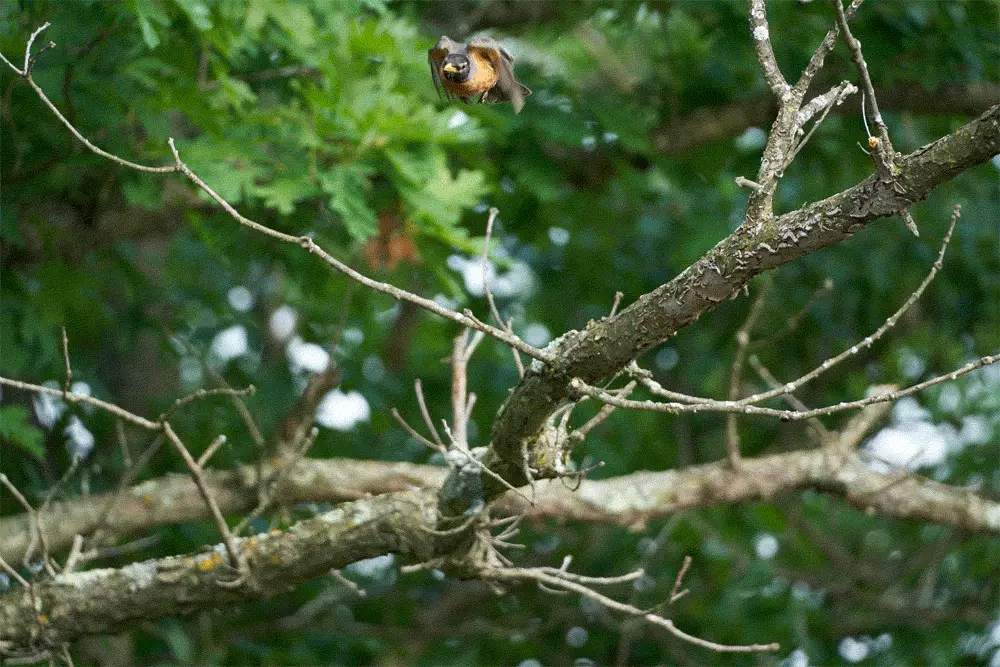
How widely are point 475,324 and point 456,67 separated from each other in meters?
0.49

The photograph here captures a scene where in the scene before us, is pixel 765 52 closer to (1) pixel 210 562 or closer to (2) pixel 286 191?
(2) pixel 286 191

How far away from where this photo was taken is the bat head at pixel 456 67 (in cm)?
220

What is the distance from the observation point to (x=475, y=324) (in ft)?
7.14

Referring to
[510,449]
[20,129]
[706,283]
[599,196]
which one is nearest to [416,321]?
[599,196]

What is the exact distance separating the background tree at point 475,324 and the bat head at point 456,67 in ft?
1.55

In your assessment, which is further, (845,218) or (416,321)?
(416,321)

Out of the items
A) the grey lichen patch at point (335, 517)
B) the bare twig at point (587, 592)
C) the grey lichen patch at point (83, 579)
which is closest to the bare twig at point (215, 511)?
the grey lichen patch at point (335, 517)

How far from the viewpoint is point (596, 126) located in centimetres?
461

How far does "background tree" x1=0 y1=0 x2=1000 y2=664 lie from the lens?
11.0 feet

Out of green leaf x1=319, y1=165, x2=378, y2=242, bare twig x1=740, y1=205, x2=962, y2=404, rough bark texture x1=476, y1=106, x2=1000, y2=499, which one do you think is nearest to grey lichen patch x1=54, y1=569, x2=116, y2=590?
green leaf x1=319, y1=165, x2=378, y2=242

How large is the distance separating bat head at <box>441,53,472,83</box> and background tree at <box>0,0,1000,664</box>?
0.47 metres

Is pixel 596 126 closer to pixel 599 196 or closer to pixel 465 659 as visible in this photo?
pixel 599 196

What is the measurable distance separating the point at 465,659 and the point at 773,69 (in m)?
3.95

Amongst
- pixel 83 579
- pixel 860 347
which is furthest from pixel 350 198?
pixel 860 347
